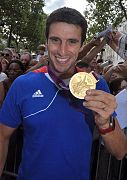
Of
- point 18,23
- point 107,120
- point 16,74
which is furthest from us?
point 18,23

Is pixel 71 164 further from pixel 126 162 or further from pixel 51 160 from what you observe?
pixel 126 162

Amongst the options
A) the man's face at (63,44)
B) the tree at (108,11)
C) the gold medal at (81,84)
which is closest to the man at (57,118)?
the man's face at (63,44)

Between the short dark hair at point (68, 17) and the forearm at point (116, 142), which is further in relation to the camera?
the short dark hair at point (68, 17)

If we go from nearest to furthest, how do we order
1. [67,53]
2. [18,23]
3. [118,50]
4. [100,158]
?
[67,53] → [118,50] → [100,158] → [18,23]

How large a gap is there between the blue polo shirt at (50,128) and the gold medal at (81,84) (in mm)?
152

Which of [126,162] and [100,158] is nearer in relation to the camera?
[126,162]

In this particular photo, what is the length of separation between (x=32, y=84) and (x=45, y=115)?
0.79 feet

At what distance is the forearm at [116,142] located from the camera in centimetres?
215

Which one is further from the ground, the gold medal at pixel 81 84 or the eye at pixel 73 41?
the eye at pixel 73 41

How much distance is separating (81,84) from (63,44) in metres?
0.34

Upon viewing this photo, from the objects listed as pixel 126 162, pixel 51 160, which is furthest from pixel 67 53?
pixel 126 162

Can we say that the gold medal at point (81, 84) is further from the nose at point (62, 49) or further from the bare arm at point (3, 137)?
the bare arm at point (3, 137)

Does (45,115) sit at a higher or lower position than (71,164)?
higher

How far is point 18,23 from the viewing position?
110 feet
